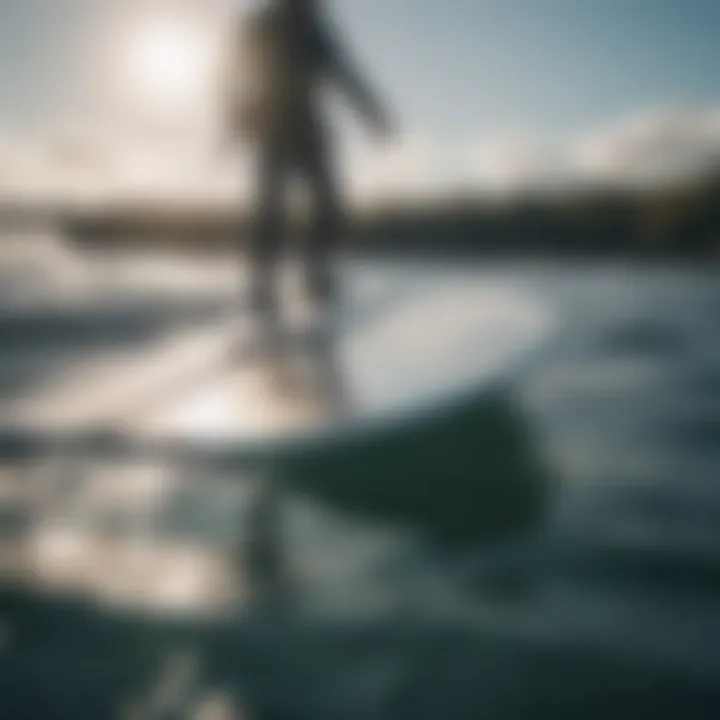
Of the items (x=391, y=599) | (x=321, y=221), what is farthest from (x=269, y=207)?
(x=391, y=599)

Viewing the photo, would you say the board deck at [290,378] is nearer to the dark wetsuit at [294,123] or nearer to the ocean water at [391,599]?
the ocean water at [391,599]

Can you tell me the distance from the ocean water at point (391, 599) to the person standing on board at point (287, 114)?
2.87ft

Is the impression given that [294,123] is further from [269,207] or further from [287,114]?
[269,207]

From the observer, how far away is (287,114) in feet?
6.23

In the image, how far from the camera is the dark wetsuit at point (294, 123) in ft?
6.04

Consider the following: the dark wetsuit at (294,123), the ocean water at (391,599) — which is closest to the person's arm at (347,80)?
the dark wetsuit at (294,123)

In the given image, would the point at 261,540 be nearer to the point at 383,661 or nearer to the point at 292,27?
the point at 383,661

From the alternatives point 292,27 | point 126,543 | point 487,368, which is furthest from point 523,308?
point 126,543

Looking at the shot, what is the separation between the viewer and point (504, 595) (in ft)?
2.58

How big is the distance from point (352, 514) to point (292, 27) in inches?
51.9

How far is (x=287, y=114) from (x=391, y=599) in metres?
1.42

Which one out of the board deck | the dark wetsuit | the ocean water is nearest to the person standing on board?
the dark wetsuit

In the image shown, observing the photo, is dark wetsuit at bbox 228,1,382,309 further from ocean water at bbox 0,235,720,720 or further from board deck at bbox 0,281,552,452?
ocean water at bbox 0,235,720,720

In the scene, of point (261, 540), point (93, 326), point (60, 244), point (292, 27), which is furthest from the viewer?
point (60, 244)
